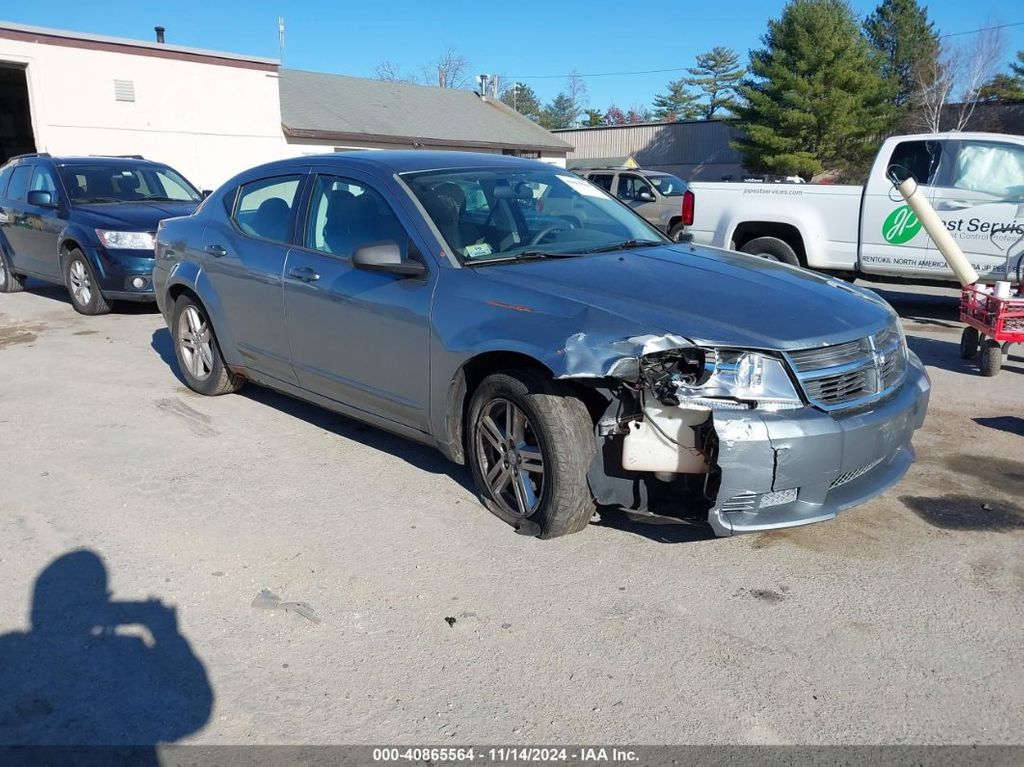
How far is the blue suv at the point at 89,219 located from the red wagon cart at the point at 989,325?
8.12 m

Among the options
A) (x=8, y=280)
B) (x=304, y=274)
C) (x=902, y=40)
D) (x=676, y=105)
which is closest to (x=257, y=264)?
(x=304, y=274)

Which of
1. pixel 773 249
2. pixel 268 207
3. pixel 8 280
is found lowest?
pixel 8 280

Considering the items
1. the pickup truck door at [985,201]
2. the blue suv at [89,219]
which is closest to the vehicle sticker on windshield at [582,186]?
the pickup truck door at [985,201]

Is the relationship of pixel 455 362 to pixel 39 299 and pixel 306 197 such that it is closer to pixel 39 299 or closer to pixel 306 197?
pixel 306 197

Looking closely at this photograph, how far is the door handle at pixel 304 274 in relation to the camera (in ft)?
16.0

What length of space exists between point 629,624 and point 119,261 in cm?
807

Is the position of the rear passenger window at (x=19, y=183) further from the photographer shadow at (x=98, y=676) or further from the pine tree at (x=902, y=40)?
the pine tree at (x=902, y=40)

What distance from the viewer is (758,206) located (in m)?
10.2

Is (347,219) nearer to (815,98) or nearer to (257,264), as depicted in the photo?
(257,264)

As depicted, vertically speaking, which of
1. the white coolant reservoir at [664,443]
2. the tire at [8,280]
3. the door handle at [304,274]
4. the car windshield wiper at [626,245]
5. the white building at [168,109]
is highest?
the white building at [168,109]

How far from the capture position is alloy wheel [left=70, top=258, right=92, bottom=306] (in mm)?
9742

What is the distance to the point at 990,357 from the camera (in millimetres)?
6895

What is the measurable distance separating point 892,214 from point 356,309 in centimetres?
719

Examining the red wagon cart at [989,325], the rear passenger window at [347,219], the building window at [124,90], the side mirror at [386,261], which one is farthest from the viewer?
the building window at [124,90]
